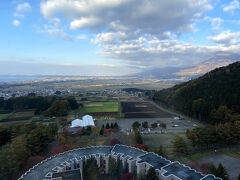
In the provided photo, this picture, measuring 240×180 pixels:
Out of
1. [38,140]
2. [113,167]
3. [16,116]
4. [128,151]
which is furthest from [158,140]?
[16,116]

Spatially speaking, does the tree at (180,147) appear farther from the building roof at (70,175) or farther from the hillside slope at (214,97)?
the hillside slope at (214,97)

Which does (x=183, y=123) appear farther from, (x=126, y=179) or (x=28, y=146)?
(x=28, y=146)

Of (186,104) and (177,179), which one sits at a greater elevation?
(186,104)

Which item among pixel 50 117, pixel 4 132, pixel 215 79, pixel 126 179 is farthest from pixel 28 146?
pixel 215 79

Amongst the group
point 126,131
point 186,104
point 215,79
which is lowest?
point 126,131

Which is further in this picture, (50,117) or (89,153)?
(50,117)

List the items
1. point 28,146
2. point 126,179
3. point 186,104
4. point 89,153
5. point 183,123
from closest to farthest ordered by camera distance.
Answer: point 126,179 < point 89,153 < point 28,146 < point 183,123 < point 186,104

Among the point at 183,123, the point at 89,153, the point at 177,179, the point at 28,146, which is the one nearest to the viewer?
the point at 177,179
